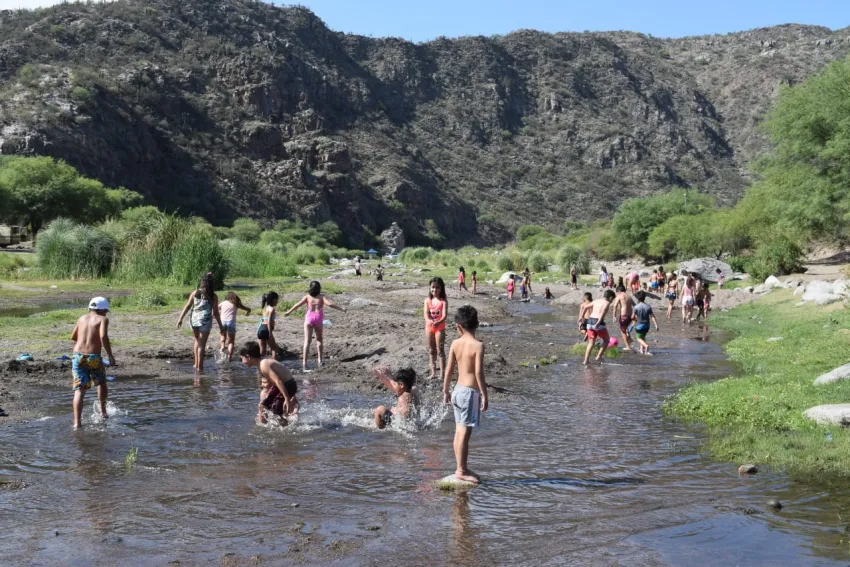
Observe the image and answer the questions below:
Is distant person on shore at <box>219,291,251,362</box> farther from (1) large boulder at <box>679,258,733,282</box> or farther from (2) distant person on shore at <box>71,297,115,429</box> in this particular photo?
(1) large boulder at <box>679,258,733,282</box>

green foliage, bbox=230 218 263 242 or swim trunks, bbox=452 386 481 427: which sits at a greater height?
green foliage, bbox=230 218 263 242

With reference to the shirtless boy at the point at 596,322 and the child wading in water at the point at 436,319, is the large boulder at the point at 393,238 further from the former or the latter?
the child wading in water at the point at 436,319

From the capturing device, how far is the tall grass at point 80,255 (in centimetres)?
4031

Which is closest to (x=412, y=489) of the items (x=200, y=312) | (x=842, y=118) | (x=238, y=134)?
(x=200, y=312)

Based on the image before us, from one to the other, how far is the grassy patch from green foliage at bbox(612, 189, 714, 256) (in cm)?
5404

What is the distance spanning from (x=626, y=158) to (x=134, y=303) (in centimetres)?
12158

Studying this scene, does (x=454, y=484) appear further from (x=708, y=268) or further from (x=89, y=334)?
(x=708, y=268)

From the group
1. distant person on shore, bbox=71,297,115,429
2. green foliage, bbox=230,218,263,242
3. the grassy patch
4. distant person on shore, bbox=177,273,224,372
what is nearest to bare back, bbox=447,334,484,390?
the grassy patch

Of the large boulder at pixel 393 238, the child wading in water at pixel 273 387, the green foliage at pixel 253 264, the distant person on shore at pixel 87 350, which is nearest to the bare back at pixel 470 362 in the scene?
the child wading in water at pixel 273 387

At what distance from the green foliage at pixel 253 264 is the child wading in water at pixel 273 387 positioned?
3675 cm

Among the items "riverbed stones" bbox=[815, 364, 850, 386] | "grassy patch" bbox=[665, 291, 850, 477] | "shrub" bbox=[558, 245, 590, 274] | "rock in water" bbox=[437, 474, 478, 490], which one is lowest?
"rock in water" bbox=[437, 474, 478, 490]

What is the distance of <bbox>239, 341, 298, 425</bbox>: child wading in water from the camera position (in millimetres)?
10656

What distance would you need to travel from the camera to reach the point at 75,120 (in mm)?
97625

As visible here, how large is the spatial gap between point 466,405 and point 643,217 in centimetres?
6891
